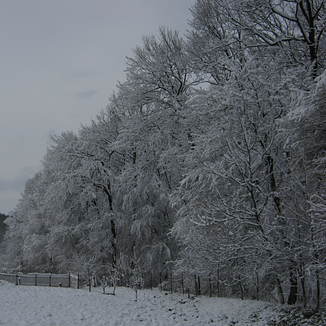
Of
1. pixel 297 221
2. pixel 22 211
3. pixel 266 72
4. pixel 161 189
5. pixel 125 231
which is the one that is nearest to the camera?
pixel 297 221

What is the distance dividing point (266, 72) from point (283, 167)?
9.16 feet

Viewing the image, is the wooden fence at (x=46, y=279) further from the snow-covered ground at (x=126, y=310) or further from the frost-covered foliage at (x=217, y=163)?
the snow-covered ground at (x=126, y=310)

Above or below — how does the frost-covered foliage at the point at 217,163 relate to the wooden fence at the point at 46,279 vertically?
above

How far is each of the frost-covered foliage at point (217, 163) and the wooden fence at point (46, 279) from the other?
1.19m

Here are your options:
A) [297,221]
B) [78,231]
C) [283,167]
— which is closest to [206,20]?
[283,167]

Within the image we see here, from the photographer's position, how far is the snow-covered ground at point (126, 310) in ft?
37.8

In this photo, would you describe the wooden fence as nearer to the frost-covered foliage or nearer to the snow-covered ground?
the frost-covered foliage

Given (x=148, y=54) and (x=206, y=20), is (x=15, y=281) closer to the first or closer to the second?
(x=148, y=54)

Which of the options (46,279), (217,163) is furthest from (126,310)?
(46,279)

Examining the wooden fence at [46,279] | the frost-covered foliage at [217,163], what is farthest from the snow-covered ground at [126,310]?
the wooden fence at [46,279]

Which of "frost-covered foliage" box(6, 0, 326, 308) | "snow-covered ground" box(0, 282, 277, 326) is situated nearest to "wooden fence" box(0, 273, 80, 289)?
"frost-covered foliage" box(6, 0, 326, 308)

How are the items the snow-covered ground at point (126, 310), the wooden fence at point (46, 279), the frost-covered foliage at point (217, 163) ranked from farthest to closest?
the wooden fence at point (46, 279) < the snow-covered ground at point (126, 310) < the frost-covered foliage at point (217, 163)

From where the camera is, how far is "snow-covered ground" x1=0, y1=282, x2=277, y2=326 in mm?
11531

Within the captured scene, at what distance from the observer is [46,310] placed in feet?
43.3
